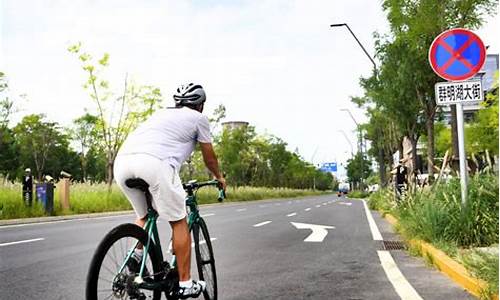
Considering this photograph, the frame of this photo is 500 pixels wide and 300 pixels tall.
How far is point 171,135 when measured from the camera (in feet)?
12.4

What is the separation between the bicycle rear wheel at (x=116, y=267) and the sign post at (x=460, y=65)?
5.12m

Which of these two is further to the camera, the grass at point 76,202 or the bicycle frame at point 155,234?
the grass at point 76,202

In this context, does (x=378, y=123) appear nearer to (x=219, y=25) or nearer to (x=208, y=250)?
(x=219, y=25)

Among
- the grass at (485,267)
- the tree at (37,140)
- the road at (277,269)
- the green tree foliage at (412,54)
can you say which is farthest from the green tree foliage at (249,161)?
the grass at (485,267)

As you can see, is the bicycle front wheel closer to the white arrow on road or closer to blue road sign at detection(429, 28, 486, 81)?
blue road sign at detection(429, 28, 486, 81)

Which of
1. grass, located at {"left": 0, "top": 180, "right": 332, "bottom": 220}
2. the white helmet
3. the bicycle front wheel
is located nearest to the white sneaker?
the bicycle front wheel

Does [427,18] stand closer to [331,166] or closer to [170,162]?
[170,162]

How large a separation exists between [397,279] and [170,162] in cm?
309

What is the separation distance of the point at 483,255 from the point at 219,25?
434 cm

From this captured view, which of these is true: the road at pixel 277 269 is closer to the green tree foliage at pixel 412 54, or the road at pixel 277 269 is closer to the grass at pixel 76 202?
the green tree foliage at pixel 412 54

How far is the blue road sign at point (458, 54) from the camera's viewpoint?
7.23 metres

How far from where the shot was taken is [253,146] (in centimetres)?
5784

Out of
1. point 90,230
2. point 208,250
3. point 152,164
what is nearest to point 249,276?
point 208,250

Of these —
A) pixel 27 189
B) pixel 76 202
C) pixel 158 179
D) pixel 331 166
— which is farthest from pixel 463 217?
pixel 331 166
